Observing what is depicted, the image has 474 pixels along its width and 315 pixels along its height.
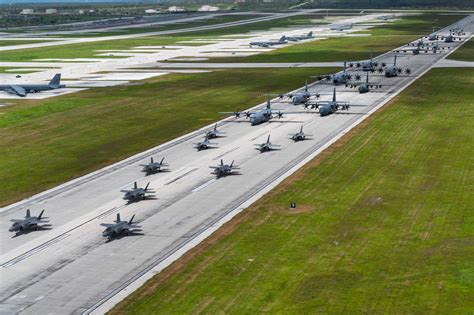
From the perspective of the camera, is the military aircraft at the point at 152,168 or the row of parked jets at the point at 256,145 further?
the military aircraft at the point at 152,168

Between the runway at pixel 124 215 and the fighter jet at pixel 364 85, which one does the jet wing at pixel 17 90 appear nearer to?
the runway at pixel 124 215

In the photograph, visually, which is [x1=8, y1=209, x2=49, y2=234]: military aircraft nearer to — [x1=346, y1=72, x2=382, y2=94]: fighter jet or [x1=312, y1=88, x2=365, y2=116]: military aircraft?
[x1=312, y1=88, x2=365, y2=116]: military aircraft

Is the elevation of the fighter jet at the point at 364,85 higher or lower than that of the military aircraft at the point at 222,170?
lower

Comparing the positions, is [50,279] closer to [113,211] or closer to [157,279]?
[157,279]

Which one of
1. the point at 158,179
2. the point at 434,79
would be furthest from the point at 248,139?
the point at 434,79

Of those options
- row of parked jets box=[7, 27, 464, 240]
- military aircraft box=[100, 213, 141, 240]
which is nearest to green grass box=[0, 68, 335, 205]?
row of parked jets box=[7, 27, 464, 240]

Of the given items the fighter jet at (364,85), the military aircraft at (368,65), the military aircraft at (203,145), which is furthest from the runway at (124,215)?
the military aircraft at (368,65)
